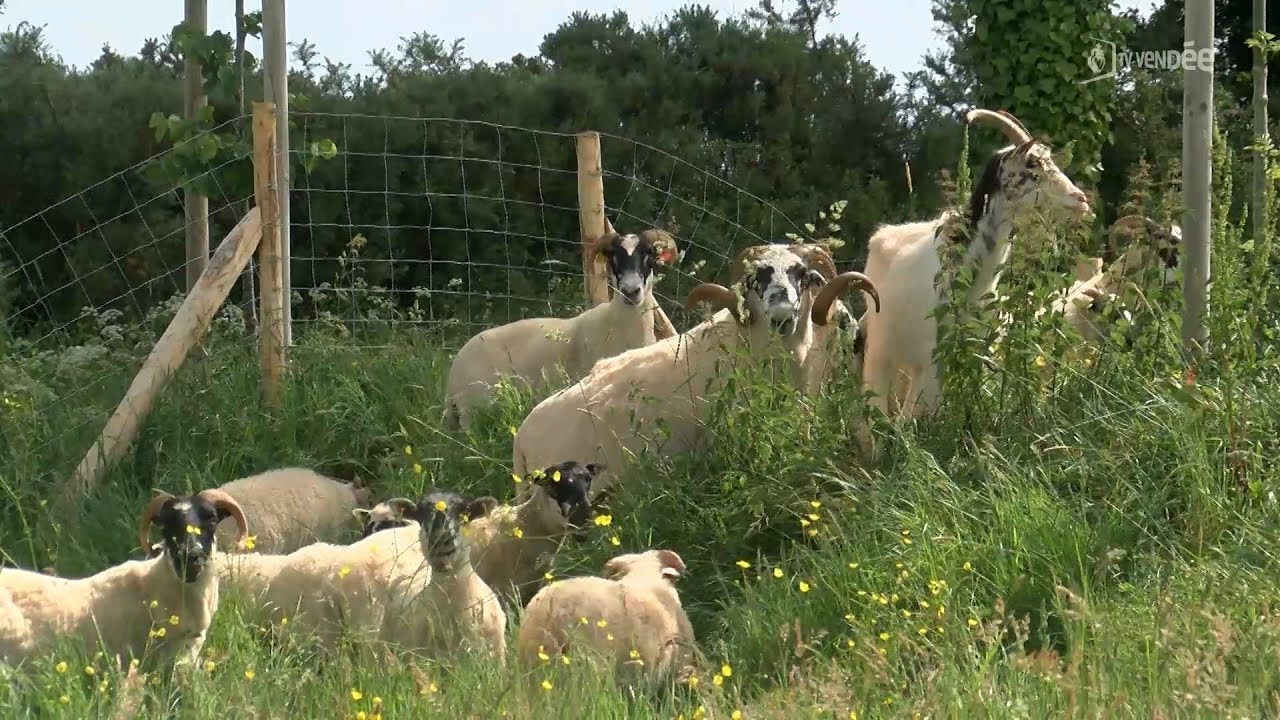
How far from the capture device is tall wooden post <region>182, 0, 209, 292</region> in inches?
393

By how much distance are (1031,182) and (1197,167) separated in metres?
0.79

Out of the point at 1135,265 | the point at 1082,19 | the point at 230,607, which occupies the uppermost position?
the point at 1082,19

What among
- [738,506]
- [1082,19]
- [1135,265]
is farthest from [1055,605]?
[1082,19]

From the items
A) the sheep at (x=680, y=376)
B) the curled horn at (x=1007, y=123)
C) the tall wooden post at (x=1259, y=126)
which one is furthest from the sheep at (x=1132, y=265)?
the sheep at (x=680, y=376)

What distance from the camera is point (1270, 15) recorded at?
57.2ft

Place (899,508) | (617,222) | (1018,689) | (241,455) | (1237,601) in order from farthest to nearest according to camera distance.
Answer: (617,222) → (241,455) → (899,508) → (1237,601) → (1018,689)

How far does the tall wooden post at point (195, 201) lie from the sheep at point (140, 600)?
4.14 meters

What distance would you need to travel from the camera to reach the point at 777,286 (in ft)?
24.6

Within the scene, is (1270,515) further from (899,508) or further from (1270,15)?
(1270,15)

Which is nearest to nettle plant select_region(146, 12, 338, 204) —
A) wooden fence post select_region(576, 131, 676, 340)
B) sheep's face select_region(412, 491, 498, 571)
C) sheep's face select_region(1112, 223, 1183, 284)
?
wooden fence post select_region(576, 131, 676, 340)

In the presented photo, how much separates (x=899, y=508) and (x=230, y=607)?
253cm

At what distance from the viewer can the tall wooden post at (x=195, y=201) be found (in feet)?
32.8

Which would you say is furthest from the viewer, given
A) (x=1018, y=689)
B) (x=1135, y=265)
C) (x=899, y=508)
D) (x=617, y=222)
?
(x=617, y=222)

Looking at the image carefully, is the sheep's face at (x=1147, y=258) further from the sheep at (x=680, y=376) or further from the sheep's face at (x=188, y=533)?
the sheep's face at (x=188, y=533)
